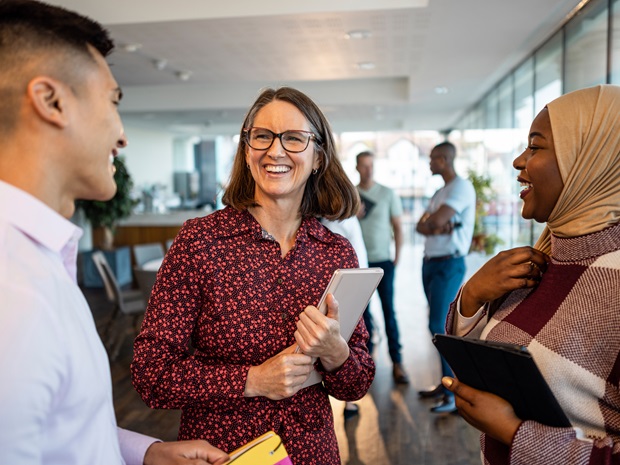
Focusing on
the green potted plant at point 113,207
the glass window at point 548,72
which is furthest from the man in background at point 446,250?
the green potted plant at point 113,207

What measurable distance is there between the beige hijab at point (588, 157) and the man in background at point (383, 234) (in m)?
3.48

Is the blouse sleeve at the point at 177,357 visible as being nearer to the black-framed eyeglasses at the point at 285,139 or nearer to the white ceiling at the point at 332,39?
the black-framed eyeglasses at the point at 285,139

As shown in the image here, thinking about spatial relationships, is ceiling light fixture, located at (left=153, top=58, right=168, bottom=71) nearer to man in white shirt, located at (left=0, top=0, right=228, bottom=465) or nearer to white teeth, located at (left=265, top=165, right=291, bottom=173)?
white teeth, located at (left=265, top=165, right=291, bottom=173)

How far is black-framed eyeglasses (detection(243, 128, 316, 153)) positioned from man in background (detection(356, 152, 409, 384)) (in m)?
3.12

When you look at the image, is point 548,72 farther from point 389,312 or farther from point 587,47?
point 389,312

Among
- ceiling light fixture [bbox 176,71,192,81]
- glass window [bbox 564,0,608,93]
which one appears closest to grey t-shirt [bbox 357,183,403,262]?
glass window [bbox 564,0,608,93]

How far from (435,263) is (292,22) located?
2327 mm

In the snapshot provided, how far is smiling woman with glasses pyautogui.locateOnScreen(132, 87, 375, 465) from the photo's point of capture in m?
1.33

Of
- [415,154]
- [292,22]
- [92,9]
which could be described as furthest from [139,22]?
[415,154]

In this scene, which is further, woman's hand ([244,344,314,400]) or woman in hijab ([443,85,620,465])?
woman's hand ([244,344,314,400])

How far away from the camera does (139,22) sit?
4.67 meters

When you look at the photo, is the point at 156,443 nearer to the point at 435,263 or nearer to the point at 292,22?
the point at 435,263

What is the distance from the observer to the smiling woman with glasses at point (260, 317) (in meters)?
1.33

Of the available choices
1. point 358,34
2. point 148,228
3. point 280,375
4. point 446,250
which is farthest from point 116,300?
point 148,228
